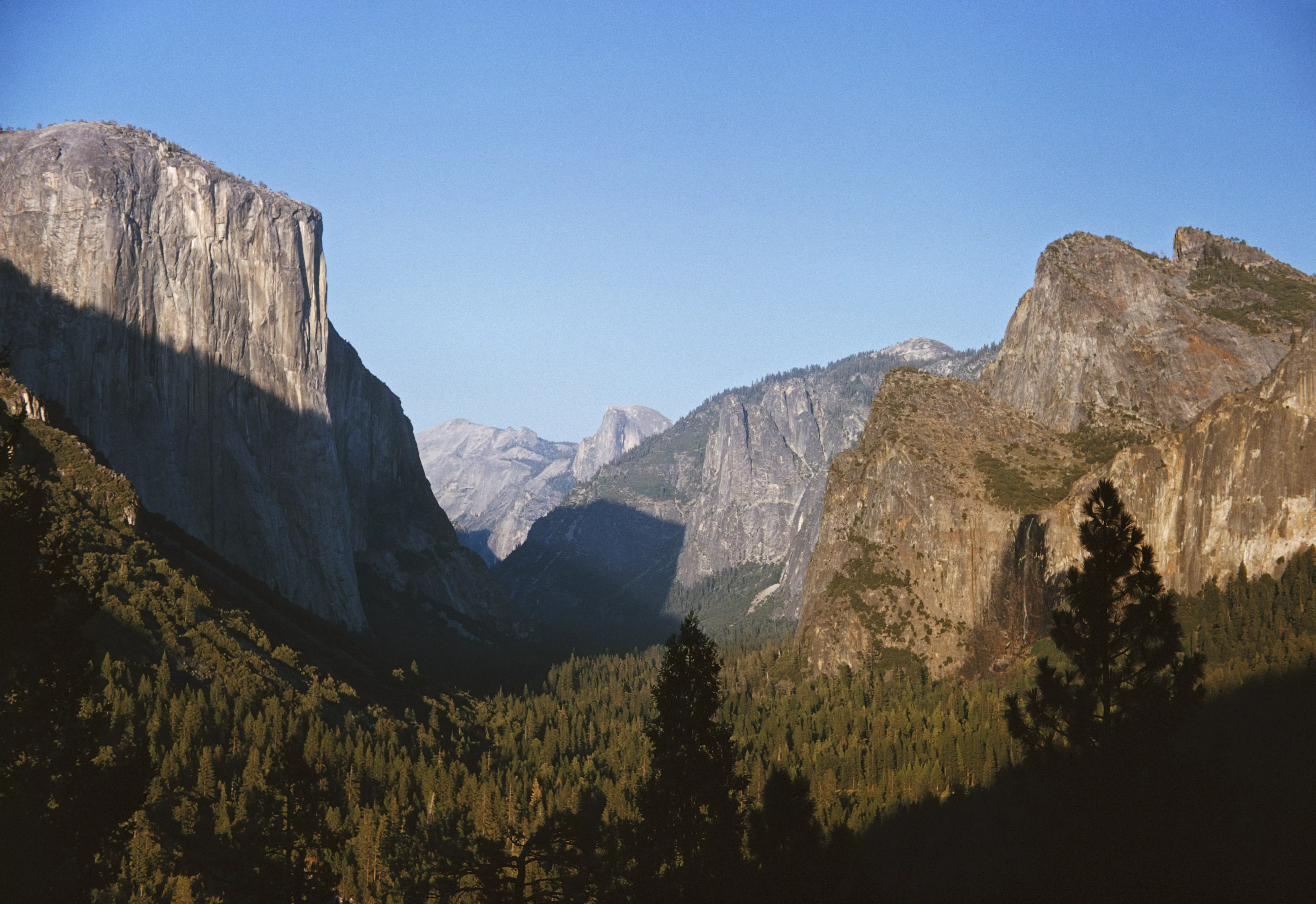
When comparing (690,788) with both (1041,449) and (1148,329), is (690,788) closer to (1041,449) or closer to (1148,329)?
(1041,449)

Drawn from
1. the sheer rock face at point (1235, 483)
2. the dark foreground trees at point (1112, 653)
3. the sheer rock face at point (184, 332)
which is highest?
A: the sheer rock face at point (184, 332)

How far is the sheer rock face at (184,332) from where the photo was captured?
146875 mm

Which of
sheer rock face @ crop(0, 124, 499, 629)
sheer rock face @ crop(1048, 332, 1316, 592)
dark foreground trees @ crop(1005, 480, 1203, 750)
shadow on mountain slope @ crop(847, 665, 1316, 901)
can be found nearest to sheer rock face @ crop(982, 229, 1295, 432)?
sheer rock face @ crop(1048, 332, 1316, 592)

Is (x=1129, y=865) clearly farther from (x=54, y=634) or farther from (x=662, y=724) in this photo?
(x=54, y=634)

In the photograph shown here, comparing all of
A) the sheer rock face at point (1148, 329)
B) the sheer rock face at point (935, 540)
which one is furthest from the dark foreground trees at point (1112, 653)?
the sheer rock face at point (1148, 329)

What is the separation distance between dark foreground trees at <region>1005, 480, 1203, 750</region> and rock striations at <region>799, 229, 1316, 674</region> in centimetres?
10354

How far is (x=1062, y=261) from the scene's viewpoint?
189750 millimetres

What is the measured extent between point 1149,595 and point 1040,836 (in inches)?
418

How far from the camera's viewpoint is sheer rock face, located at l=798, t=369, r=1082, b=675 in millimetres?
159125

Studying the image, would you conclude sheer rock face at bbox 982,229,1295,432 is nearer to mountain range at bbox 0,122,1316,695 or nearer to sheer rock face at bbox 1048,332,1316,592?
mountain range at bbox 0,122,1316,695

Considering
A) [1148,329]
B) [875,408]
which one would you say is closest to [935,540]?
[875,408]

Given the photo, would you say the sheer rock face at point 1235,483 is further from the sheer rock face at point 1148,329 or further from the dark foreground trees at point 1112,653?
the dark foreground trees at point 1112,653

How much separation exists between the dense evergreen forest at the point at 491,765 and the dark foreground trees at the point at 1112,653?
46.2 inches

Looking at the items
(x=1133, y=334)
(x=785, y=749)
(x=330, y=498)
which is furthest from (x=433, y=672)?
(x=1133, y=334)
